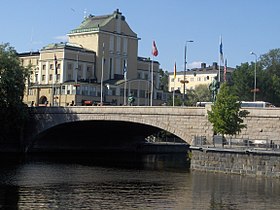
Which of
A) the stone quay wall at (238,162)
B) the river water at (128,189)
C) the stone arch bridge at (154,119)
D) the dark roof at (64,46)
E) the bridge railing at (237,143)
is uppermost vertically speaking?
the dark roof at (64,46)

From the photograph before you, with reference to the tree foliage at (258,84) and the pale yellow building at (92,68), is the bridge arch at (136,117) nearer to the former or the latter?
the pale yellow building at (92,68)

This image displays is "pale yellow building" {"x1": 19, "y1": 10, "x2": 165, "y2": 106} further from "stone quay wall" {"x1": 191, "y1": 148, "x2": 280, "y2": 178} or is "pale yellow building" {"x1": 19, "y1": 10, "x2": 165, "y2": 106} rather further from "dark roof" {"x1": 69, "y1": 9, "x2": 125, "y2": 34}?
"stone quay wall" {"x1": 191, "y1": 148, "x2": 280, "y2": 178}

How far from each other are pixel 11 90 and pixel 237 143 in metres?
39.8

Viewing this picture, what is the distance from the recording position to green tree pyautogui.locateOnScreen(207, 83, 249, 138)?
72.9 metres

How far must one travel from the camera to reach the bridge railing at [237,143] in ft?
218

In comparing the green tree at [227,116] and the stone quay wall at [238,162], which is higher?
the green tree at [227,116]

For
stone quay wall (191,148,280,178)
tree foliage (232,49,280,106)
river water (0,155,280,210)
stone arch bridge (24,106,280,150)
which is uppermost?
tree foliage (232,49,280,106)

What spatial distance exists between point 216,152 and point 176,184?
408 inches

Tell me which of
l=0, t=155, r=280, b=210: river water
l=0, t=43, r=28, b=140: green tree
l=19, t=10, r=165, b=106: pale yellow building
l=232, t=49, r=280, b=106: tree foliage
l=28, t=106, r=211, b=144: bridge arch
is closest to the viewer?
l=0, t=155, r=280, b=210: river water

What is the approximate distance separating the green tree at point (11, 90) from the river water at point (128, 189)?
20.3 meters

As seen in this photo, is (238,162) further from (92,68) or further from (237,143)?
(92,68)

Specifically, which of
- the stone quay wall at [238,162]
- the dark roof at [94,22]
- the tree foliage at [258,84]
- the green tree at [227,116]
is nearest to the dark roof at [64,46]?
the dark roof at [94,22]

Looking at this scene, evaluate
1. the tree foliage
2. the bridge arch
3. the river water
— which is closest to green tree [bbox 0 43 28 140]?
the bridge arch

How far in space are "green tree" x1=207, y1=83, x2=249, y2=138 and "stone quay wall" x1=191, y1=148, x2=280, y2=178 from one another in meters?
4.74
